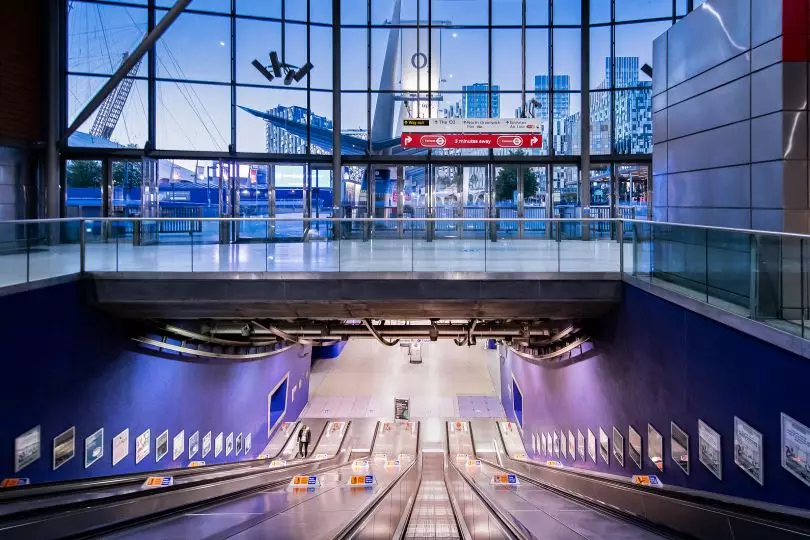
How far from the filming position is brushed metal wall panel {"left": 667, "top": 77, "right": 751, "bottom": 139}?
1002 centimetres

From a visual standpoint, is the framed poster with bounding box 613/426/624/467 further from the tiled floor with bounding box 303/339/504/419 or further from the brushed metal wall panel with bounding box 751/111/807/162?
the tiled floor with bounding box 303/339/504/419

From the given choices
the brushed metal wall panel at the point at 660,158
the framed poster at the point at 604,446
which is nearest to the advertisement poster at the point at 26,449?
the framed poster at the point at 604,446

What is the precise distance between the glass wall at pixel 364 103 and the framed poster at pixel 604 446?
11857 mm

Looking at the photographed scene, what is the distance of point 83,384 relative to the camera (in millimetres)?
10750

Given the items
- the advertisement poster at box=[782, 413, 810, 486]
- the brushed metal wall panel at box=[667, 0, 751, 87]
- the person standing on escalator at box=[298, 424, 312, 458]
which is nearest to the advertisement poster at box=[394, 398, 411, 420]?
the person standing on escalator at box=[298, 424, 312, 458]

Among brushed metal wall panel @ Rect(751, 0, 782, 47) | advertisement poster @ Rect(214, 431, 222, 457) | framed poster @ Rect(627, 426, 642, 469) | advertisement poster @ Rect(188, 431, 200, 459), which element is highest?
brushed metal wall panel @ Rect(751, 0, 782, 47)

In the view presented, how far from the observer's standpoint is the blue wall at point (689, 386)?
6.19 metres

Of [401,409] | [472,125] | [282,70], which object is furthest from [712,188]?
[401,409]

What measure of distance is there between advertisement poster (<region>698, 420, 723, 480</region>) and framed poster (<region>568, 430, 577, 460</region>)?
25.3 ft

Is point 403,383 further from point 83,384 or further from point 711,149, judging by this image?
point 711,149

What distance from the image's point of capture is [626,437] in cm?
1099

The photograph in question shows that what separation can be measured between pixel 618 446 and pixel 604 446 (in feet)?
3.60

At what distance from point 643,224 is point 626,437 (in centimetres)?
339

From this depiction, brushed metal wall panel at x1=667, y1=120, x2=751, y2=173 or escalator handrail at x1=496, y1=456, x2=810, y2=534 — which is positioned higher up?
brushed metal wall panel at x1=667, y1=120, x2=751, y2=173
